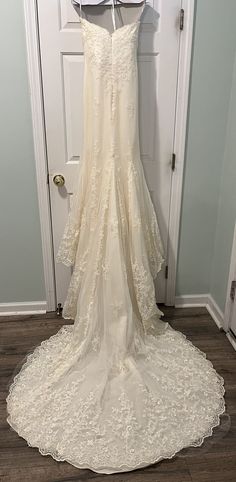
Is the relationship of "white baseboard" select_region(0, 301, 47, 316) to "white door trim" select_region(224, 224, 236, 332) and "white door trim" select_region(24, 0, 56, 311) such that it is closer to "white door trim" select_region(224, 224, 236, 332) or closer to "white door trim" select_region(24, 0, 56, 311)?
"white door trim" select_region(24, 0, 56, 311)

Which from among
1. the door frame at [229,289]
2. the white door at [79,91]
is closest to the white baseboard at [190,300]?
the door frame at [229,289]

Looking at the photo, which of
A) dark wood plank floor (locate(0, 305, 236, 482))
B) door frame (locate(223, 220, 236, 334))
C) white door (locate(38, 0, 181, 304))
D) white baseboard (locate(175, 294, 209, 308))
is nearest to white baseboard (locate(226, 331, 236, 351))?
door frame (locate(223, 220, 236, 334))

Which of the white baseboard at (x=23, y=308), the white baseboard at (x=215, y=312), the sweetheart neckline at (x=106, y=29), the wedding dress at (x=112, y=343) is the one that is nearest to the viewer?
the wedding dress at (x=112, y=343)

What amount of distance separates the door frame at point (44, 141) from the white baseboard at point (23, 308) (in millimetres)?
51

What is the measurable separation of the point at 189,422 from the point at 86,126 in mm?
1407

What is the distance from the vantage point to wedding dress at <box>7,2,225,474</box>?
151 centimetres

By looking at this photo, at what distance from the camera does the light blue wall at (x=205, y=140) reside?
187cm

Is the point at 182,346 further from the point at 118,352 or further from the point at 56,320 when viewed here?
the point at 56,320

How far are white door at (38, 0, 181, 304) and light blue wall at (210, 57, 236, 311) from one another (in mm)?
315

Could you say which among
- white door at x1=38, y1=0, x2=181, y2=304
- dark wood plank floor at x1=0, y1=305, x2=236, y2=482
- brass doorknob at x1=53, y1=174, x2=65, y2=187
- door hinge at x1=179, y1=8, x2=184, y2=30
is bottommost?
dark wood plank floor at x1=0, y1=305, x2=236, y2=482

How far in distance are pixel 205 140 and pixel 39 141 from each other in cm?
91

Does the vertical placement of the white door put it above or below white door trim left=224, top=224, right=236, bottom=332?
above

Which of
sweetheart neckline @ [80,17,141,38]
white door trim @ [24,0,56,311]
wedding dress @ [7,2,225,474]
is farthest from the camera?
white door trim @ [24,0,56,311]

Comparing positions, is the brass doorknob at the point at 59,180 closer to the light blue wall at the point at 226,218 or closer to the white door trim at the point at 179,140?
the white door trim at the point at 179,140
